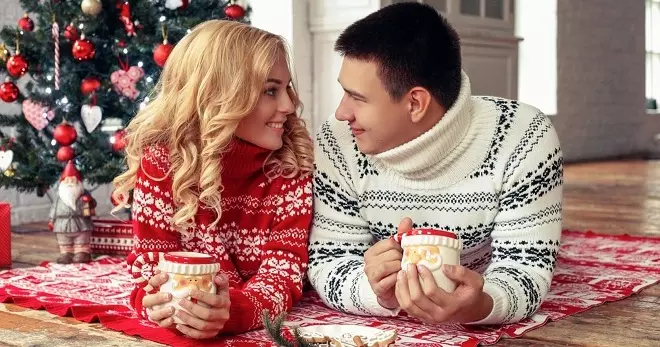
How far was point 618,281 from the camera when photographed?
2.20 m

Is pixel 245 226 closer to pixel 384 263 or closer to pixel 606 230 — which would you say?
pixel 384 263

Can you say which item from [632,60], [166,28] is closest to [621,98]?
[632,60]

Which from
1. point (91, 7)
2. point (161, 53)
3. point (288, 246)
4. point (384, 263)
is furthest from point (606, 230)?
point (384, 263)

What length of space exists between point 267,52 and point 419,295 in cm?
61

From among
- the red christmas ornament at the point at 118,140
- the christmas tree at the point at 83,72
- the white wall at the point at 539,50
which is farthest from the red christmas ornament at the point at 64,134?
the white wall at the point at 539,50

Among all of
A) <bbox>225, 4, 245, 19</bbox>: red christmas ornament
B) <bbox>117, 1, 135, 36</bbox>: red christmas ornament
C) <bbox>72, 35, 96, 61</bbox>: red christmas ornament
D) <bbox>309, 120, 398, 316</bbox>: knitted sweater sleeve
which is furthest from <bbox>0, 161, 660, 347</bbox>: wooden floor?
<bbox>225, 4, 245, 19</bbox>: red christmas ornament

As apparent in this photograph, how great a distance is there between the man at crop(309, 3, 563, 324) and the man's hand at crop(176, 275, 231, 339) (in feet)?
0.84

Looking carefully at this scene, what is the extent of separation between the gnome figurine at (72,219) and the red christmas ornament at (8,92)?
1.23 feet

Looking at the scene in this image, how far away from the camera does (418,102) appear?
1.65 meters

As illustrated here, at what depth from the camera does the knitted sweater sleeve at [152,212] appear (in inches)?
68.1

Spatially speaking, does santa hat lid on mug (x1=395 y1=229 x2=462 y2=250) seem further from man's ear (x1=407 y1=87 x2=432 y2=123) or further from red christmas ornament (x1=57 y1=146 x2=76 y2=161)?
red christmas ornament (x1=57 y1=146 x2=76 y2=161)

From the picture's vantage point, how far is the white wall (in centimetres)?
648

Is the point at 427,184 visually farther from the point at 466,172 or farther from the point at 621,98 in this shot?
the point at 621,98

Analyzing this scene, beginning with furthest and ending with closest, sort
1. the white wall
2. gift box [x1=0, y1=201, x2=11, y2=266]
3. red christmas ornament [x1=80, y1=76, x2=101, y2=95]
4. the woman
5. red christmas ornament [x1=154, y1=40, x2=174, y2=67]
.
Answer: the white wall → red christmas ornament [x1=80, y1=76, x2=101, y2=95] → red christmas ornament [x1=154, y1=40, x2=174, y2=67] → gift box [x1=0, y1=201, x2=11, y2=266] → the woman
